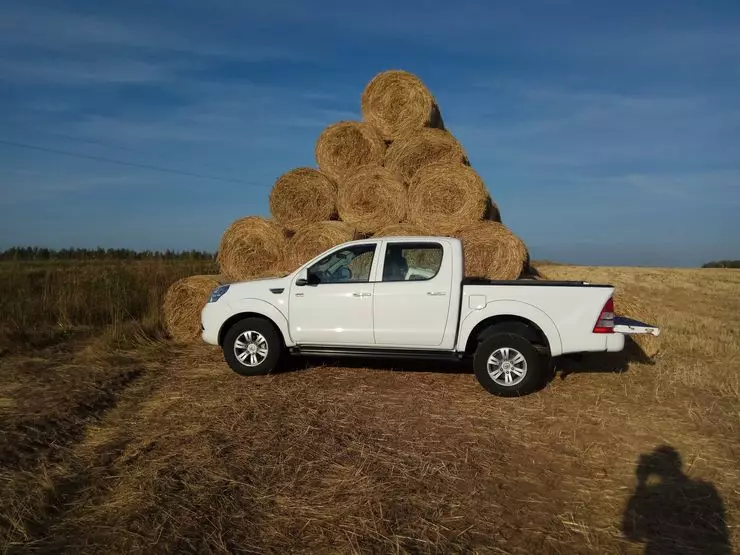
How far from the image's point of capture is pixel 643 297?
50.9 ft

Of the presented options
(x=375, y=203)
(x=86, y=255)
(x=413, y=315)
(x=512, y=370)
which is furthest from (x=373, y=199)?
(x=86, y=255)

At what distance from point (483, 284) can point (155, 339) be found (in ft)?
18.4

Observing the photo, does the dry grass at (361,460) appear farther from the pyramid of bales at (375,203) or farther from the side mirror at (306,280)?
the pyramid of bales at (375,203)

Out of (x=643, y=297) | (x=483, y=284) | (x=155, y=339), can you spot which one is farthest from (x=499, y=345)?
(x=643, y=297)

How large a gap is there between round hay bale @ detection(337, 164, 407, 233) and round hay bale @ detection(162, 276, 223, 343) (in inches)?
92.1

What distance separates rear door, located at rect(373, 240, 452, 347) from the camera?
6.65 m

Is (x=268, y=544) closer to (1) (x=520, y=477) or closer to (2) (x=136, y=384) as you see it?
(1) (x=520, y=477)

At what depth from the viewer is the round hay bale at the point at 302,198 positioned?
9.52 metres

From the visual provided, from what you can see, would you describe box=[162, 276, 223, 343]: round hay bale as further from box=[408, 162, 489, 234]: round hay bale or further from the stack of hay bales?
box=[408, 162, 489, 234]: round hay bale

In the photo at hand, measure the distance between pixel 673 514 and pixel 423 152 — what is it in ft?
21.8

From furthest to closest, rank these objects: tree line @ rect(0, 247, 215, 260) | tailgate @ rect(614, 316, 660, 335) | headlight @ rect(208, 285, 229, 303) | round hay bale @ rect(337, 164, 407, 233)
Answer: tree line @ rect(0, 247, 215, 260), round hay bale @ rect(337, 164, 407, 233), headlight @ rect(208, 285, 229, 303), tailgate @ rect(614, 316, 660, 335)

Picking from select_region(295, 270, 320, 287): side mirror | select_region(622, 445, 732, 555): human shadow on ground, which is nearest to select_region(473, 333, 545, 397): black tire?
select_region(622, 445, 732, 555): human shadow on ground

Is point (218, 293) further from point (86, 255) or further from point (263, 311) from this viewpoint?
point (86, 255)

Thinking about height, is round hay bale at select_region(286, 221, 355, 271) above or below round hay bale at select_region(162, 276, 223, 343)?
above
